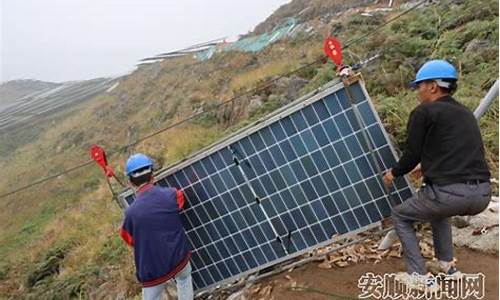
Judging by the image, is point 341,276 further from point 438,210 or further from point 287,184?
point 438,210

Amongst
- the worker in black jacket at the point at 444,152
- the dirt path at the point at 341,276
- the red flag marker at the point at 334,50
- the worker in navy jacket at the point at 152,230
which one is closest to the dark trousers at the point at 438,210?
the worker in black jacket at the point at 444,152

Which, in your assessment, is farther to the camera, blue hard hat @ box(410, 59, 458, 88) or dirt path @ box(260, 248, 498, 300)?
dirt path @ box(260, 248, 498, 300)

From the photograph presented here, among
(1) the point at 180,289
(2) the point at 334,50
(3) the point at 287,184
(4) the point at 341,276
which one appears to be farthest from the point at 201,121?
(2) the point at 334,50

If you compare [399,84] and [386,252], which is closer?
[386,252]

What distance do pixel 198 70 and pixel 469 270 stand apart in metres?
26.4

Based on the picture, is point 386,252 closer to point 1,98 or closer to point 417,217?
point 417,217

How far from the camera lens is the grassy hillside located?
870 centimetres

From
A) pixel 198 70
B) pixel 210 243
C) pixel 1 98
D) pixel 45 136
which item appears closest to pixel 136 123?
pixel 198 70

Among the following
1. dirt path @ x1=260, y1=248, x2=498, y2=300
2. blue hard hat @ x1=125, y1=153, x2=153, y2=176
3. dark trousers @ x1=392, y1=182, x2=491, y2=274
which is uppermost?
blue hard hat @ x1=125, y1=153, x2=153, y2=176

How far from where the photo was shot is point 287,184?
518 cm

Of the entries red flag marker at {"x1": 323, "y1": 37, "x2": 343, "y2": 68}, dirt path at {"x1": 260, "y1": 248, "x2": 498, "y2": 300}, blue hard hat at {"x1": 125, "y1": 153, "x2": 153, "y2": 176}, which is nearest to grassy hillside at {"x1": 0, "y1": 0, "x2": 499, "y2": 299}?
dirt path at {"x1": 260, "y1": 248, "x2": 498, "y2": 300}

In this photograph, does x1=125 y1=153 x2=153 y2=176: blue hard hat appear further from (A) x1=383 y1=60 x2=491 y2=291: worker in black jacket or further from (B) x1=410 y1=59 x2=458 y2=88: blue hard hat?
(B) x1=410 y1=59 x2=458 y2=88: blue hard hat

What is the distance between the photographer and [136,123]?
2648 cm

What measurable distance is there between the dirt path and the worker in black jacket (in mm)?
1069
